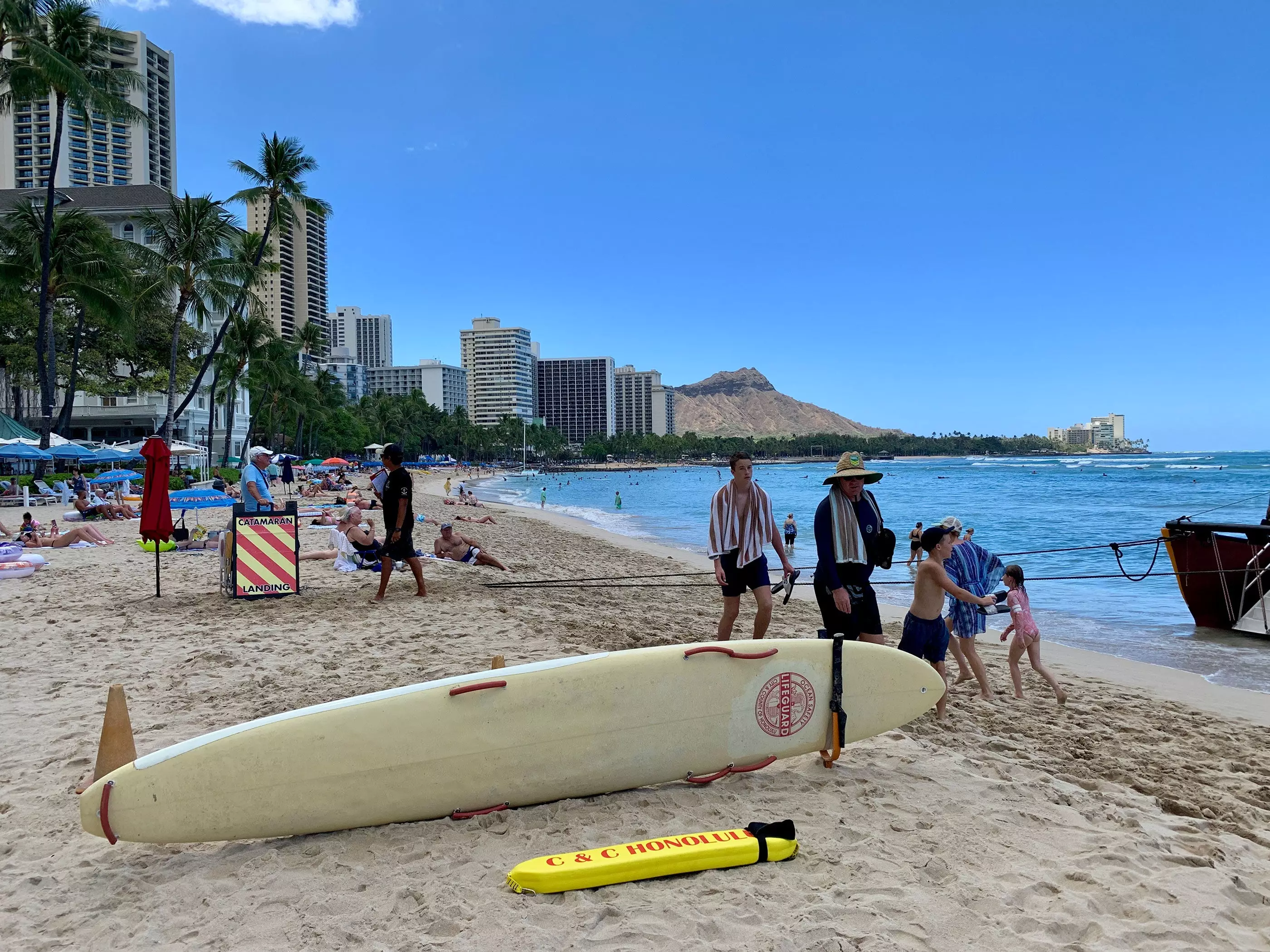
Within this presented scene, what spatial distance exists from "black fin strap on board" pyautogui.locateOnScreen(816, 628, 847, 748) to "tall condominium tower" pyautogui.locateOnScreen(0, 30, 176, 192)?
112 metres

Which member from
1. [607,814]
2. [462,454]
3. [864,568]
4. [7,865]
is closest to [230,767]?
[7,865]

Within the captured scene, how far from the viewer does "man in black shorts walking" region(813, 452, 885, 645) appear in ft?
14.9

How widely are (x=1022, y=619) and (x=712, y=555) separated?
246 cm

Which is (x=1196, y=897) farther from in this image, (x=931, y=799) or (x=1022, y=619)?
(x=1022, y=619)

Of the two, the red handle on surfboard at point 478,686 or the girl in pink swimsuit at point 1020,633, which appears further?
the girl in pink swimsuit at point 1020,633

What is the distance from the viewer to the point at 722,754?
391 centimetres

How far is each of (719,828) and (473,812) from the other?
1.14m

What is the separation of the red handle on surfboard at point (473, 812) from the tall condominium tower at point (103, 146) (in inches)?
4409

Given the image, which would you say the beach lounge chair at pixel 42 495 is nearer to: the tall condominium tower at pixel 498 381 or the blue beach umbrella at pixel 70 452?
the blue beach umbrella at pixel 70 452

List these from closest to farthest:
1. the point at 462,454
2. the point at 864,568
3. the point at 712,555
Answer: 1. the point at 864,568
2. the point at 712,555
3. the point at 462,454

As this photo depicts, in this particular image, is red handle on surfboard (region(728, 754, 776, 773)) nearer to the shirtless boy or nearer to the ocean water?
the shirtless boy

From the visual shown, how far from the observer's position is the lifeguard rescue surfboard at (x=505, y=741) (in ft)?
10.5

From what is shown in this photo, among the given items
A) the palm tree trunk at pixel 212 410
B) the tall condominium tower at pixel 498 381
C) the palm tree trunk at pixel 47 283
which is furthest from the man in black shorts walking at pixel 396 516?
the tall condominium tower at pixel 498 381

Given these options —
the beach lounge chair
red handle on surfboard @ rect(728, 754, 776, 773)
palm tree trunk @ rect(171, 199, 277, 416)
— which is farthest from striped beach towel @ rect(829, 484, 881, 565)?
palm tree trunk @ rect(171, 199, 277, 416)
